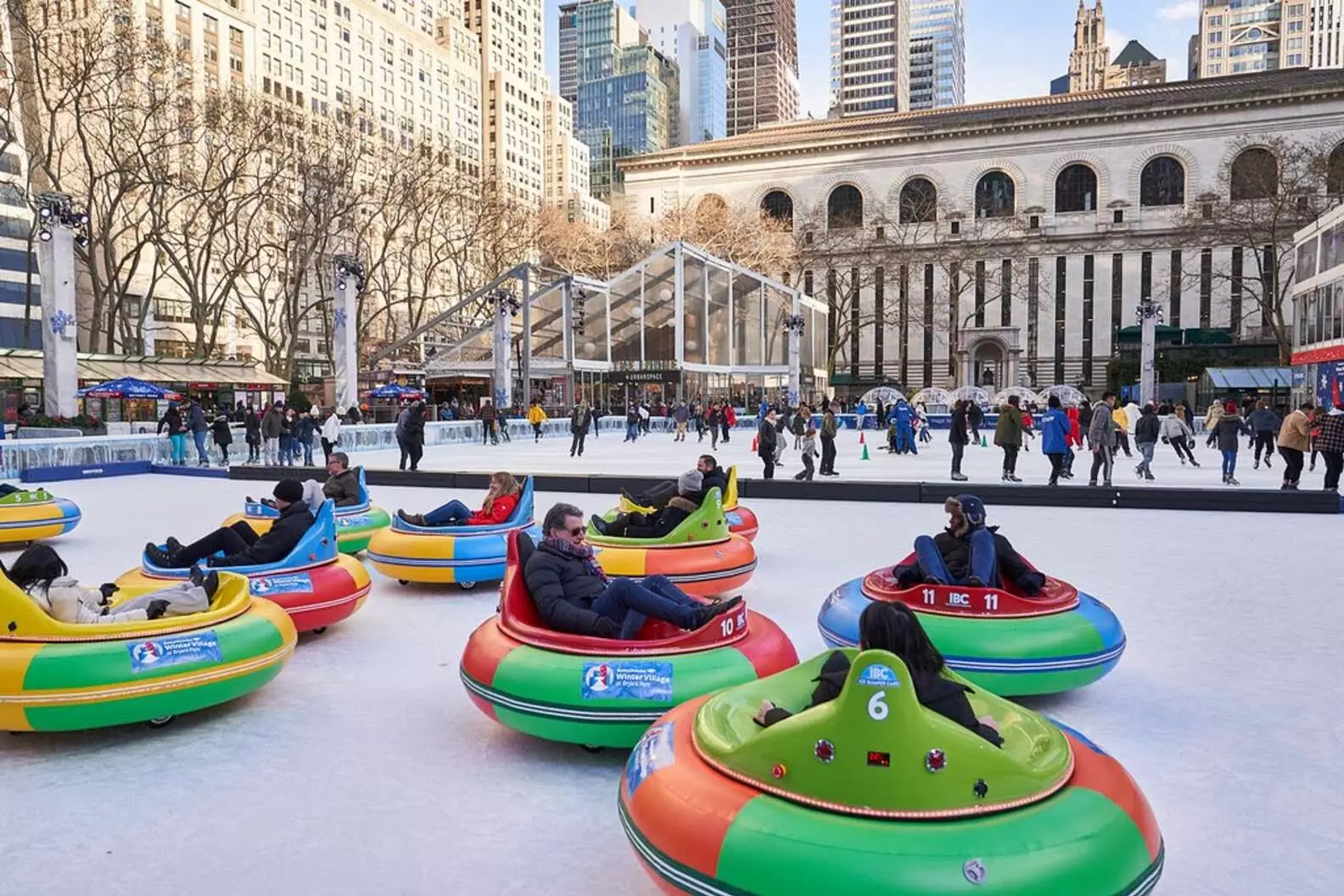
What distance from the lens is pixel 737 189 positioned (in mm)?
77375

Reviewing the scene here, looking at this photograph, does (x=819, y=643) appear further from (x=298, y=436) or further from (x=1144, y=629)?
(x=298, y=436)

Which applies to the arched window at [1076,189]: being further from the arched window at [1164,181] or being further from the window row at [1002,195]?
the arched window at [1164,181]

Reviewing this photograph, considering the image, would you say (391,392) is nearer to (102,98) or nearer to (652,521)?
(102,98)

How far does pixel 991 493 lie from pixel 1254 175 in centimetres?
4847

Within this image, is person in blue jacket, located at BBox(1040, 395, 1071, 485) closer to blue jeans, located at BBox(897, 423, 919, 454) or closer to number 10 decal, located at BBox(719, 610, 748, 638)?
blue jeans, located at BBox(897, 423, 919, 454)

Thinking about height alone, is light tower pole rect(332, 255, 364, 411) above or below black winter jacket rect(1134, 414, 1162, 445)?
above

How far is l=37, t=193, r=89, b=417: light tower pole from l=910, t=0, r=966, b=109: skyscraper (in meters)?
170

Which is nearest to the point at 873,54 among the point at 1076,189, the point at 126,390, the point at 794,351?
the point at 1076,189

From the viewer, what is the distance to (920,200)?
72.4 meters

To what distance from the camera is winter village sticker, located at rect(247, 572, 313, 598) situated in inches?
259

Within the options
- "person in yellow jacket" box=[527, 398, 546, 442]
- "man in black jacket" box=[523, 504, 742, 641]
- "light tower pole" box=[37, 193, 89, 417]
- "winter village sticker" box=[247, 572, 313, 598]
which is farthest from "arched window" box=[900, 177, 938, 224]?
"man in black jacket" box=[523, 504, 742, 641]

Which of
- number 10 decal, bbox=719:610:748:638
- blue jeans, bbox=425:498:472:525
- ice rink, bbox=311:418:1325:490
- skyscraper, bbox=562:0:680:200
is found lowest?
ice rink, bbox=311:418:1325:490

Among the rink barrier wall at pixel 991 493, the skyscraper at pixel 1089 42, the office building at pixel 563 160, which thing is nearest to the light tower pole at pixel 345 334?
the rink barrier wall at pixel 991 493

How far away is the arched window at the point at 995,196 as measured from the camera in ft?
235
